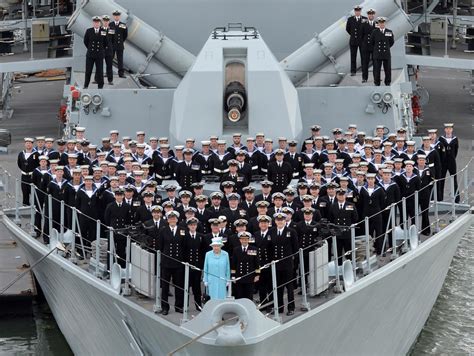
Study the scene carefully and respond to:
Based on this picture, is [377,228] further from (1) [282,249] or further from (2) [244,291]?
(2) [244,291]

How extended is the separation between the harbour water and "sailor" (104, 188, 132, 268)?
112 inches

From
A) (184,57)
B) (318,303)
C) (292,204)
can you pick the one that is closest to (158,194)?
(292,204)

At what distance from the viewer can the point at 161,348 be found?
18969mm

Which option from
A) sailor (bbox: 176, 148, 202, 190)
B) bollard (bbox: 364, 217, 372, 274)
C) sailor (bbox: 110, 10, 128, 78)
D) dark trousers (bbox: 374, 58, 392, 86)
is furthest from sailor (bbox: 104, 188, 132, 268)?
dark trousers (bbox: 374, 58, 392, 86)

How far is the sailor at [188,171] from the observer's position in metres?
22.5

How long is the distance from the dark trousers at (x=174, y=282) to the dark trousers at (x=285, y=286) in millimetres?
1093

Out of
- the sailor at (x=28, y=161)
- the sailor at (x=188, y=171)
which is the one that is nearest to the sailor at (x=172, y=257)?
the sailor at (x=188, y=171)

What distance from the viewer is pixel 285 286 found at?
1920cm

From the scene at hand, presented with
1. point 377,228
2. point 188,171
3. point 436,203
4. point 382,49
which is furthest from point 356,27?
point 377,228

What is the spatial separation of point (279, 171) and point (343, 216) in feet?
7.19

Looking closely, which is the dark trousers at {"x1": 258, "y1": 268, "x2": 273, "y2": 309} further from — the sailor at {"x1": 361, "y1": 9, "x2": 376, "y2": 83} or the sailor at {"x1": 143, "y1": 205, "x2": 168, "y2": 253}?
the sailor at {"x1": 361, "y1": 9, "x2": 376, "y2": 83}

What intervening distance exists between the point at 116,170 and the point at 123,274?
2637 mm

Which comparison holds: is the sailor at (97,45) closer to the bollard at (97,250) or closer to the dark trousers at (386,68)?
the dark trousers at (386,68)

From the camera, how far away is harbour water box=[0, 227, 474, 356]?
22984 mm
